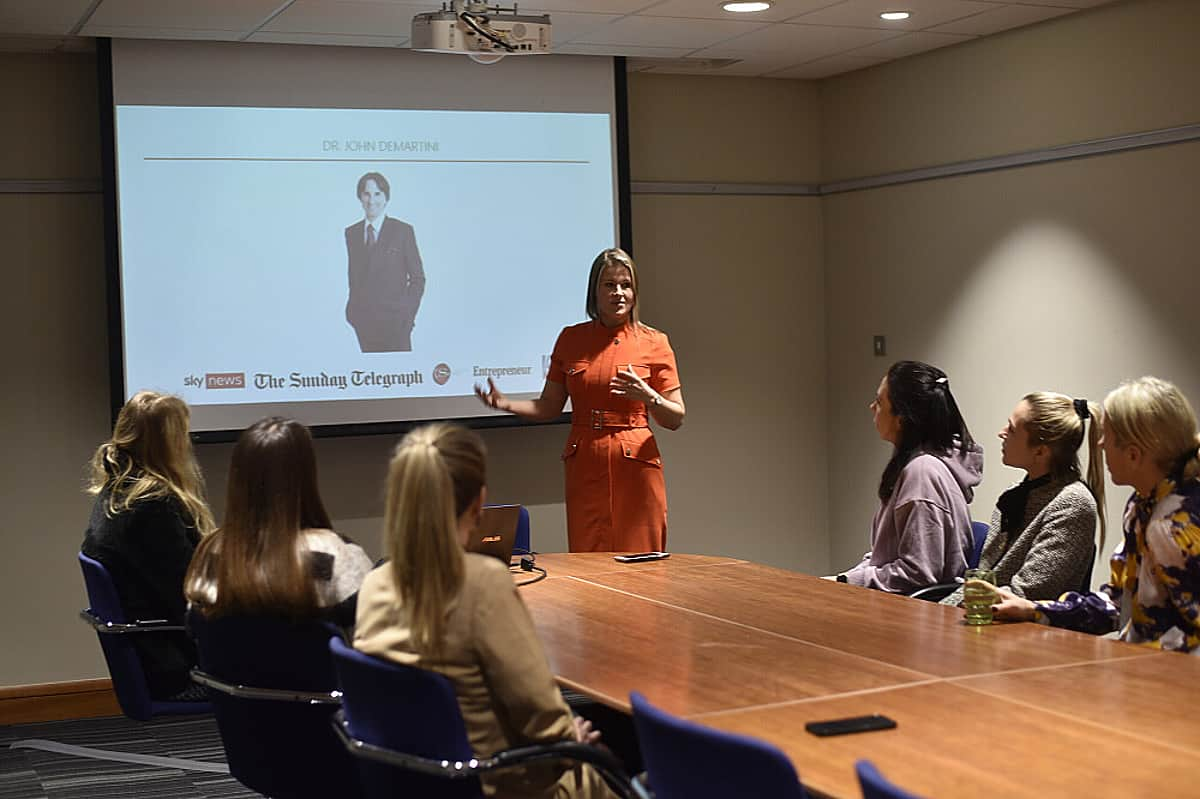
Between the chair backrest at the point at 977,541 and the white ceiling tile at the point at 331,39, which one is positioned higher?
the white ceiling tile at the point at 331,39

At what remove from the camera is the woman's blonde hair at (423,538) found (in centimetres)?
266

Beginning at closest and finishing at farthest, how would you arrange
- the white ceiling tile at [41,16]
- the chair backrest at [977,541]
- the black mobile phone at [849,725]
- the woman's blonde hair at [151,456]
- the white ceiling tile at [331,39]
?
the black mobile phone at [849,725] < the woman's blonde hair at [151,456] < the chair backrest at [977,541] < the white ceiling tile at [41,16] < the white ceiling tile at [331,39]

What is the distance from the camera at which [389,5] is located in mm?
5816

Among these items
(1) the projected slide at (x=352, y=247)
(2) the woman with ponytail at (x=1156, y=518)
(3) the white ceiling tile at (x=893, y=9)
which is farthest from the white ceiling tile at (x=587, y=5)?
(2) the woman with ponytail at (x=1156, y=518)

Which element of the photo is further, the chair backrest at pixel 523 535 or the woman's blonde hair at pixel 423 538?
the chair backrest at pixel 523 535

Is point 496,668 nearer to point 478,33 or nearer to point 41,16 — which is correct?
point 478,33

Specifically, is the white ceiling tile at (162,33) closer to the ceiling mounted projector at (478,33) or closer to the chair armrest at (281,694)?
the ceiling mounted projector at (478,33)

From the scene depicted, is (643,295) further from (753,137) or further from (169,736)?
(169,736)

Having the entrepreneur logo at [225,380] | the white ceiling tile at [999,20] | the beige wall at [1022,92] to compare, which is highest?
the white ceiling tile at [999,20]

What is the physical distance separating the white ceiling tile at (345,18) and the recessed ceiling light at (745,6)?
1.22m

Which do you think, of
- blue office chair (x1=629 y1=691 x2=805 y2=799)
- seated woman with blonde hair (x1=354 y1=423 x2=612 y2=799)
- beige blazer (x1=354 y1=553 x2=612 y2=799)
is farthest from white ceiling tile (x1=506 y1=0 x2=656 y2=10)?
blue office chair (x1=629 y1=691 x2=805 y2=799)

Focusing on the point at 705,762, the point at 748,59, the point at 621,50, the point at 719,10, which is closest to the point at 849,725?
the point at 705,762

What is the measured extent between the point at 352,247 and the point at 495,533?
290 centimetres

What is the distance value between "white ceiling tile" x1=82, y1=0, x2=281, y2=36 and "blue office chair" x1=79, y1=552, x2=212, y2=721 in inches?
93.7
